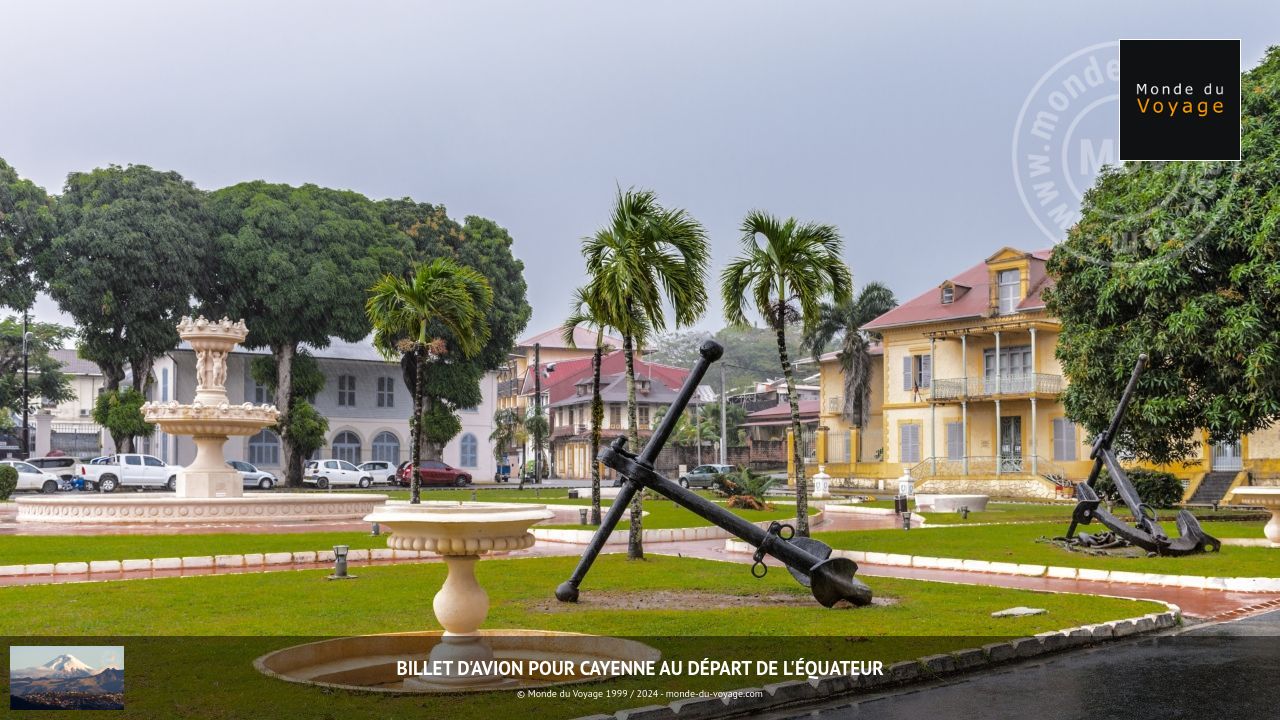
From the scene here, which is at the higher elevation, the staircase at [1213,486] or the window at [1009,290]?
the window at [1009,290]

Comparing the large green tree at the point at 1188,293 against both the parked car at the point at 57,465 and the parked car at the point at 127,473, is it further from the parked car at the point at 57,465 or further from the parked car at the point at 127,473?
the parked car at the point at 57,465

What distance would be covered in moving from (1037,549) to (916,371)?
34.7m

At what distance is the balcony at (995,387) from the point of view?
48.5 m

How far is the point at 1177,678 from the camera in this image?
912 centimetres

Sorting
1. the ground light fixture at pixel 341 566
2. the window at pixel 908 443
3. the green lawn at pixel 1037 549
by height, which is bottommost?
the green lawn at pixel 1037 549

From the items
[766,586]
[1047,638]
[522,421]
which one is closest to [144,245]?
[522,421]

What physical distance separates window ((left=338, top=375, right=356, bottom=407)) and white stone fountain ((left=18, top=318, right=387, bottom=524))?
101ft

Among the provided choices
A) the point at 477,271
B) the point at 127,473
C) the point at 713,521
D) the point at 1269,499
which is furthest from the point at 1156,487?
the point at 127,473

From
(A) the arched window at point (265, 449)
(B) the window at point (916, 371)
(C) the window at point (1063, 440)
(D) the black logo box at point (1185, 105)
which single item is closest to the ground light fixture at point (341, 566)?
(D) the black logo box at point (1185, 105)

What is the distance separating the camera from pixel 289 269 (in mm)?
51156

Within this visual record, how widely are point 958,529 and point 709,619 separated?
15540mm

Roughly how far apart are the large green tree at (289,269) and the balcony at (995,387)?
24829mm

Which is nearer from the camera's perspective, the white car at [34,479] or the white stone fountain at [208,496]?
the white stone fountain at [208,496]

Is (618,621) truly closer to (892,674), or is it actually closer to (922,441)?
(892,674)
